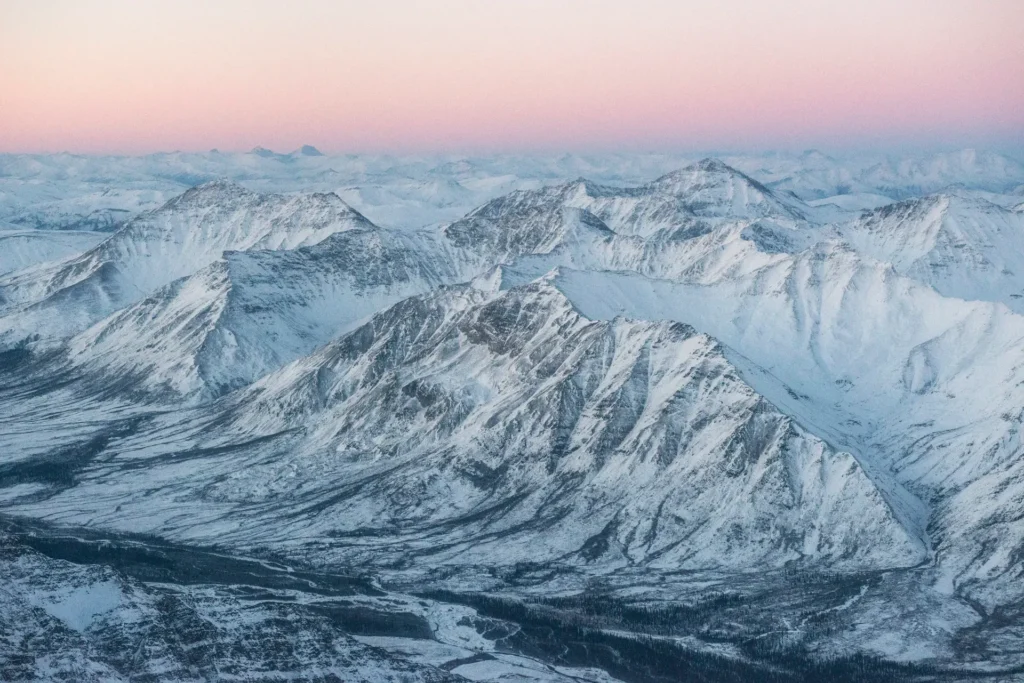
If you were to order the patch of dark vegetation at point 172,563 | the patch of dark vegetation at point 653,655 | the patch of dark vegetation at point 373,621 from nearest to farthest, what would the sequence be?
the patch of dark vegetation at point 653,655
the patch of dark vegetation at point 373,621
the patch of dark vegetation at point 172,563

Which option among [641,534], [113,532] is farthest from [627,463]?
[113,532]

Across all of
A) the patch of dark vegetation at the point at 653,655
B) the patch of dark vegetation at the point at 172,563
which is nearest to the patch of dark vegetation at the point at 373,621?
the patch of dark vegetation at the point at 172,563

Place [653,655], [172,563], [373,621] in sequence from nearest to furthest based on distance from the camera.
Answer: [653,655]
[373,621]
[172,563]

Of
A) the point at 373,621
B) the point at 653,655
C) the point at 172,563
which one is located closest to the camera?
the point at 653,655

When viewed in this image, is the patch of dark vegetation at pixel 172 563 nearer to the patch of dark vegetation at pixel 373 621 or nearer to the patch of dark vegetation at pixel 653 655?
the patch of dark vegetation at pixel 373 621

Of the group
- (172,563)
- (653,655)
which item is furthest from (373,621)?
(172,563)

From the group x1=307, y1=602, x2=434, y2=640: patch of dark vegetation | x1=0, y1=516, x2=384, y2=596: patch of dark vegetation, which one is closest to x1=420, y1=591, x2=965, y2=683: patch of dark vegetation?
x1=307, y1=602, x2=434, y2=640: patch of dark vegetation

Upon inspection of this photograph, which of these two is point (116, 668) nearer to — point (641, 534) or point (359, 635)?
point (359, 635)

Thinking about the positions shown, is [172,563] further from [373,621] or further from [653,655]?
[653,655]

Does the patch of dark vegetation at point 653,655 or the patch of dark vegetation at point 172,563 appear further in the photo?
the patch of dark vegetation at point 172,563

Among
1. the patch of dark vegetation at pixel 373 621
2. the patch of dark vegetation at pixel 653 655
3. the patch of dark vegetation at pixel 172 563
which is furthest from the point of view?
the patch of dark vegetation at pixel 172 563

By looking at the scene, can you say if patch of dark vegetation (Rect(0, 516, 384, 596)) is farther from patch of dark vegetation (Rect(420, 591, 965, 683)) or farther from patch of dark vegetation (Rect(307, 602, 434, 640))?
patch of dark vegetation (Rect(420, 591, 965, 683))
